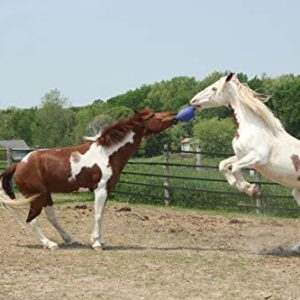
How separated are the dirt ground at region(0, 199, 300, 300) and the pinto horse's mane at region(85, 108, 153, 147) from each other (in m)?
1.33

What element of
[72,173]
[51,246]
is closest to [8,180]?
[72,173]

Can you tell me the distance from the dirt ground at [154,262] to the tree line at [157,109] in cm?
3954

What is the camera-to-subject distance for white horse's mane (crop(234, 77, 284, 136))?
285 inches

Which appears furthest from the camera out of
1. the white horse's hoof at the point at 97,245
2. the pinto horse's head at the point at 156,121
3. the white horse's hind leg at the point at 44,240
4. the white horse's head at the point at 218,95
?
the pinto horse's head at the point at 156,121

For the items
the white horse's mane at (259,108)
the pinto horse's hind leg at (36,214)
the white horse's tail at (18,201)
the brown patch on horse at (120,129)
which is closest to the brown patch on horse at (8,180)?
the white horse's tail at (18,201)

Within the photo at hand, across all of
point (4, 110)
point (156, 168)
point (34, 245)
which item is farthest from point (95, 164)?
point (4, 110)

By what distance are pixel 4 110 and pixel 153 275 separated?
319ft

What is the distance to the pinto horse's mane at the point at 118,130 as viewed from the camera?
7.59 meters

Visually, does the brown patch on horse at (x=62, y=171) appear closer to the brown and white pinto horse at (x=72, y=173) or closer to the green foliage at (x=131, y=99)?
the brown and white pinto horse at (x=72, y=173)

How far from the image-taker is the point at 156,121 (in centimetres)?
771

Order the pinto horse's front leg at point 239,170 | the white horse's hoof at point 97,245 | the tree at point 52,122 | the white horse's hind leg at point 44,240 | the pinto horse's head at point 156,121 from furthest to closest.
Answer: the tree at point 52,122 → the pinto horse's head at point 156,121 → the white horse's hind leg at point 44,240 → the white horse's hoof at point 97,245 → the pinto horse's front leg at point 239,170

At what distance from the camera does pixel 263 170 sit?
7172mm

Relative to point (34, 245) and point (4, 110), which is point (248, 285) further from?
point (4, 110)

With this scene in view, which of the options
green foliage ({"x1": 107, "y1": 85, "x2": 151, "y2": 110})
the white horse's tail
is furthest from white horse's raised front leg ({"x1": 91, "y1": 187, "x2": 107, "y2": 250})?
green foliage ({"x1": 107, "y1": 85, "x2": 151, "y2": 110})
